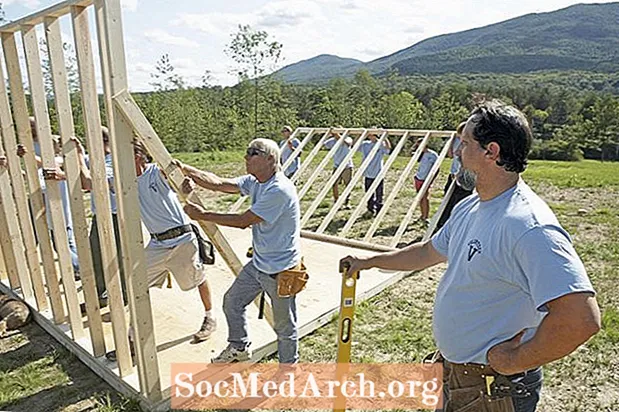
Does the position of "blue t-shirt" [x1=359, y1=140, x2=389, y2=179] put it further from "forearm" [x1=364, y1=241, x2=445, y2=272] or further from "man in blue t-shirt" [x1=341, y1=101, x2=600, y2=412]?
"man in blue t-shirt" [x1=341, y1=101, x2=600, y2=412]

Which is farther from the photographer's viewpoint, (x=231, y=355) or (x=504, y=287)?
(x=231, y=355)

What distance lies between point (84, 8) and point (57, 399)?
2.65m

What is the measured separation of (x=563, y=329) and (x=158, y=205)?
3097mm

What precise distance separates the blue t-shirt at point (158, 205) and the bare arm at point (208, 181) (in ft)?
1.36

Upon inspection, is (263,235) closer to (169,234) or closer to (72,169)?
(169,234)

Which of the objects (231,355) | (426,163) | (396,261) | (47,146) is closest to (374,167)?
(426,163)

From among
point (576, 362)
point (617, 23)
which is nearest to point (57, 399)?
point (576, 362)

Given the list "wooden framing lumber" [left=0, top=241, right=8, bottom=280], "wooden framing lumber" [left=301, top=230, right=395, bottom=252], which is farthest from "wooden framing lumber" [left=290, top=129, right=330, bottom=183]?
"wooden framing lumber" [left=0, top=241, right=8, bottom=280]

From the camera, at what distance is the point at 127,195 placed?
293 cm

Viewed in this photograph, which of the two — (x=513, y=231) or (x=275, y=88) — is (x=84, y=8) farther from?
(x=275, y=88)

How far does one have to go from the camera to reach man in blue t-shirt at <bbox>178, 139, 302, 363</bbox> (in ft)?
10.4

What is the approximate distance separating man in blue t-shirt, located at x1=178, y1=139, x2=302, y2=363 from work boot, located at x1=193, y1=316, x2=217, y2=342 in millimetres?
465

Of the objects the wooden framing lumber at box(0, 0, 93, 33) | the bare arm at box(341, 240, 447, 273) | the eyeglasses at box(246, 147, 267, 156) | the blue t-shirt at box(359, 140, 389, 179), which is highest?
the wooden framing lumber at box(0, 0, 93, 33)

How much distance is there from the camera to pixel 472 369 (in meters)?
1.89
